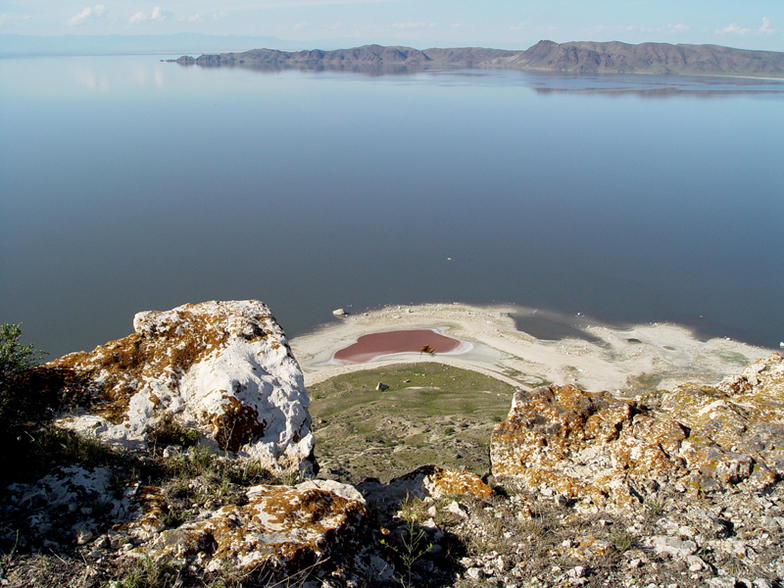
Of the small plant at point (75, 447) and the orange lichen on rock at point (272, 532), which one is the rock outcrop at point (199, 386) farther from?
the orange lichen on rock at point (272, 532)

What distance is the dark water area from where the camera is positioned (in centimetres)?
4222

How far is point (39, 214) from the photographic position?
55812 mm

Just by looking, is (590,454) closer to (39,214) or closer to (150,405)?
(150,405)

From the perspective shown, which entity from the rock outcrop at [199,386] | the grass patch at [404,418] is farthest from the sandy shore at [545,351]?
the rock outcrop at [199,386]

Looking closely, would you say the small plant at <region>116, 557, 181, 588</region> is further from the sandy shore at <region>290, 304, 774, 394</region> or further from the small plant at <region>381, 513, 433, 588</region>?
the sandy shore at <region>290, 304, 774, 394</region>

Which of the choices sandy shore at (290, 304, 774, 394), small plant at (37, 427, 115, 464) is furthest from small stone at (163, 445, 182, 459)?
sandy shore at (290, 304, 774, 394)

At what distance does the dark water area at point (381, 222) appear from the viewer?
42219 millimetres

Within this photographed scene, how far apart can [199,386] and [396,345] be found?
28.6 m

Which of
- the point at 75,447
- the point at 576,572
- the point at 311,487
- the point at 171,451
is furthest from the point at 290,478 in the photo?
the point at 576,572

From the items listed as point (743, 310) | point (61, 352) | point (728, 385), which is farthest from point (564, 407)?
point (743, 310)

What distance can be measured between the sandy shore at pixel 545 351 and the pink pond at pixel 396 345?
1.90 feet

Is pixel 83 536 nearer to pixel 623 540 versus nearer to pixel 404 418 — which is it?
pixel 623 540

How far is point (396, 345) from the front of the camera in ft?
115

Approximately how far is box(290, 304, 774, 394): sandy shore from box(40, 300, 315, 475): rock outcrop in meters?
21.5
